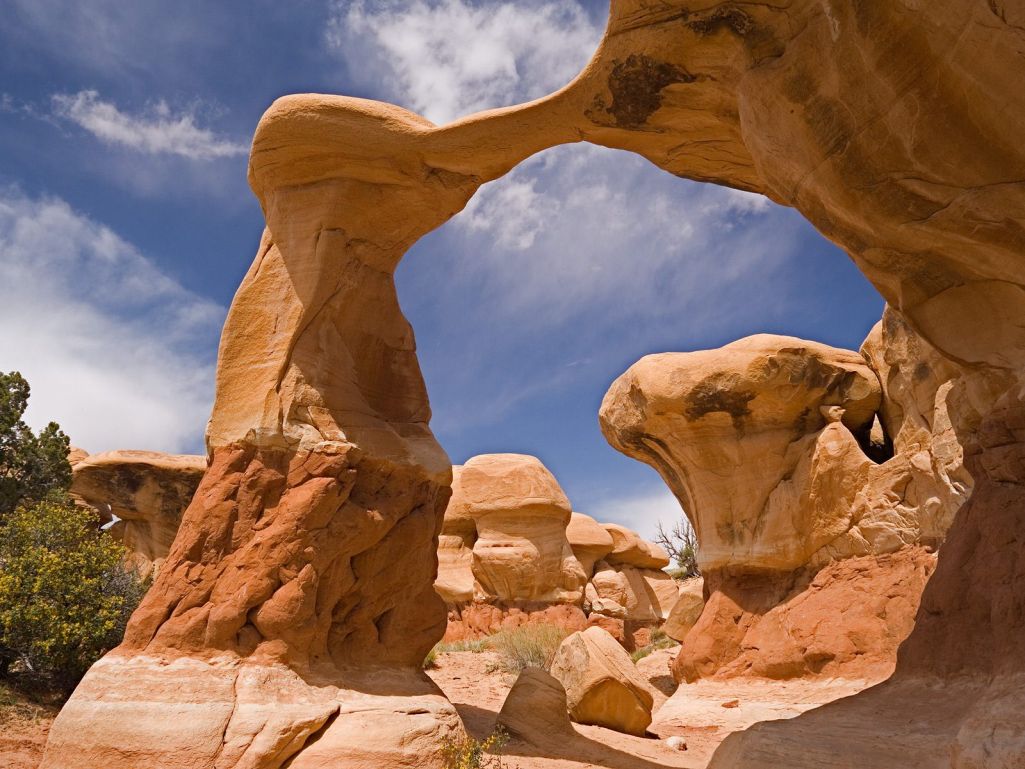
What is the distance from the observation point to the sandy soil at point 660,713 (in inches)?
348

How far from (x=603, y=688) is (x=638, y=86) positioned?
7.37m

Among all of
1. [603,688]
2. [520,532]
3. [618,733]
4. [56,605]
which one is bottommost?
[618,733]

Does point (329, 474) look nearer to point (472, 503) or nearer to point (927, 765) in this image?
point (927, 765)

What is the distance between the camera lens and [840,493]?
12766 mm

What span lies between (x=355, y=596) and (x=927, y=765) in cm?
537

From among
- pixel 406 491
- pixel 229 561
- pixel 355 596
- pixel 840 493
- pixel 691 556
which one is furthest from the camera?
pixel 691 556

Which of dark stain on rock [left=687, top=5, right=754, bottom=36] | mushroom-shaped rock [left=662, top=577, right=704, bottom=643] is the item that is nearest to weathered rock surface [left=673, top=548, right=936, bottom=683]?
mushroom-shaped rock [left=662, top=577, right=704, bottom=643]

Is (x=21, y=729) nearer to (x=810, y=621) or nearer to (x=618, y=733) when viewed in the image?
(x=618, y=733)

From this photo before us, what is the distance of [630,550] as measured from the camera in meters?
26.3

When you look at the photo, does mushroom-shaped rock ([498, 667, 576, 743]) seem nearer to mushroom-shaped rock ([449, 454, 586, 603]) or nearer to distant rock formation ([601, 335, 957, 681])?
distant rock formation ([601, 335, 957, 681])

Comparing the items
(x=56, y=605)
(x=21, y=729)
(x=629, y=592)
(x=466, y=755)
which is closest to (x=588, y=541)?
(x=629, y=592)

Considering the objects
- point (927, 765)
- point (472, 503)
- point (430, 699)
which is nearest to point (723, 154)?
point (927, 765)

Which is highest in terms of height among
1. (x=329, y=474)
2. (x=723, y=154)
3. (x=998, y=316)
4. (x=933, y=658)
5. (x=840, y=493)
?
(x=723, y=154)

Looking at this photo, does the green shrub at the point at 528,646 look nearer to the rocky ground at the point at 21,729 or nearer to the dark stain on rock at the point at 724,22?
the rocky ground at the point at 21,729
